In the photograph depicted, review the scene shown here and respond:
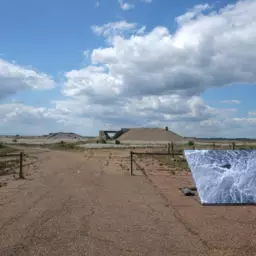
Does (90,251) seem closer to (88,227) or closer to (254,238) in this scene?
(88,227)

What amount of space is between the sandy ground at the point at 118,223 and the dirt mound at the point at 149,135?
77914 mm

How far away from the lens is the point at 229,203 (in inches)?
432

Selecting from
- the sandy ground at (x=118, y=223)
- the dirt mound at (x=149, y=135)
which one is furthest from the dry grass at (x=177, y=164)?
the dirt mound at (x=149, y=135)

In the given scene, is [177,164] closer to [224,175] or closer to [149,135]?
[224,175]

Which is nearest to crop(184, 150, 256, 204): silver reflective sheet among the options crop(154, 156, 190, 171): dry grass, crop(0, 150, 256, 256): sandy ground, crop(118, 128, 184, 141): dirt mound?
crop(0, 150, 256, 256): sandy ground

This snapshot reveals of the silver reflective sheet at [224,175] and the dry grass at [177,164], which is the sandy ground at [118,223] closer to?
the silver reflective sheet at [224,175]

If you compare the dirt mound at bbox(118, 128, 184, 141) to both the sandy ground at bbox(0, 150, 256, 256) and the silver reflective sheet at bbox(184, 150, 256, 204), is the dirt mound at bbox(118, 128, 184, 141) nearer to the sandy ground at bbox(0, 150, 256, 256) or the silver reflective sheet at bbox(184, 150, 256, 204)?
the silver reflective sheet at bbox(184, 150, 256, 204)

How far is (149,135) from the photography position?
94438 millimetres

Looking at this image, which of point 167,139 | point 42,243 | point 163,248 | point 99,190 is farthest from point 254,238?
point 167,139

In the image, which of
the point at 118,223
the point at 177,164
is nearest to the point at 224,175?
the point at 118,223

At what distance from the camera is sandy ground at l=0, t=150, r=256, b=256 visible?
21.5 ft

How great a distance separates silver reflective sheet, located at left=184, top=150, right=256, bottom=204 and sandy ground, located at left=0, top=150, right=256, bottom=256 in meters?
0.60

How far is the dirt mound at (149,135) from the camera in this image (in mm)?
91750

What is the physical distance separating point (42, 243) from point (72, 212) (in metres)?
2.79
